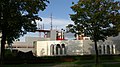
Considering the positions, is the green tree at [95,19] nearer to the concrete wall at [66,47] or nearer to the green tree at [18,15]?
the green tree at [18,15]

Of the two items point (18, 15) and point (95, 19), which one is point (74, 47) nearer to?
point (95, 19)

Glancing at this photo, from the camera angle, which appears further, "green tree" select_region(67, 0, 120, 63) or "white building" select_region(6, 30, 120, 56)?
"white building" select_region(6, 30, 120, 56)

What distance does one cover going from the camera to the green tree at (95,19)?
35781 millimetres

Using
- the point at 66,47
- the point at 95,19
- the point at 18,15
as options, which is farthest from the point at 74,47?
the point at 18,15

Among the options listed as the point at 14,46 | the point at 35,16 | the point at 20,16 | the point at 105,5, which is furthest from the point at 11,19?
the point at 14,46

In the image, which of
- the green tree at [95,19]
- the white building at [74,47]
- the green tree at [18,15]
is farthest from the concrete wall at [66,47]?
the green tree at [18,15]

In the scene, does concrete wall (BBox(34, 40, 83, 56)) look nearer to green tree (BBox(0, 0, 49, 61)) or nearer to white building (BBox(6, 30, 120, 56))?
white building (BBox(6, 30, 120, 56))

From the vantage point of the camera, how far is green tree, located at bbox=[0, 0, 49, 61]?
29.2m

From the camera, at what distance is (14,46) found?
96.7 metres

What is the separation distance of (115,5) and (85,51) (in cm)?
3458

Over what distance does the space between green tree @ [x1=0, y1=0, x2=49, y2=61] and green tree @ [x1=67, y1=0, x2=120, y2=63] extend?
5.10 m

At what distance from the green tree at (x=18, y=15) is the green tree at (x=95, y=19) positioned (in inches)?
201

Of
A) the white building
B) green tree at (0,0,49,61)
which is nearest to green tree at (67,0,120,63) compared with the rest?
green tree at (0,0,49,61)

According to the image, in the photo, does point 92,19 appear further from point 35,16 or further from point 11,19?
point 11,19
